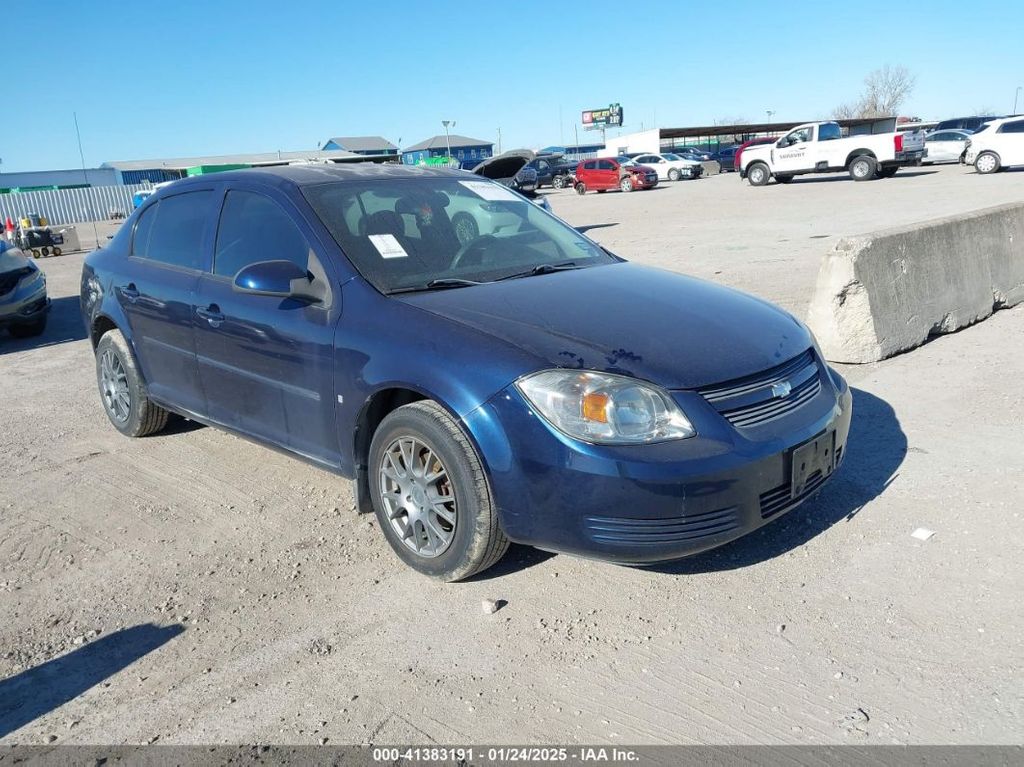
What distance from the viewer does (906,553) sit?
11.1 feet

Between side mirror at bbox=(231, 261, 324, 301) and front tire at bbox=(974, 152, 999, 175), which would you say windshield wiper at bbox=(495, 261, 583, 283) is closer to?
side mirror at bbox=(231, 261, 324, 301)

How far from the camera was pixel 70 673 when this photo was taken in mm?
2918

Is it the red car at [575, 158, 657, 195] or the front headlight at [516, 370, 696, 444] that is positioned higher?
the red car at [575, 158, 657, 195]

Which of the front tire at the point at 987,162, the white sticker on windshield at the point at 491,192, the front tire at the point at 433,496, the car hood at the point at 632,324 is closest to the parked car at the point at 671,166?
the front tire at the point at 987,162

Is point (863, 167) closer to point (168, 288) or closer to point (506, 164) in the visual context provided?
point (506, 164)

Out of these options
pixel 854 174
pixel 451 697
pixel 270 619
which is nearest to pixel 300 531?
pixel 270 619

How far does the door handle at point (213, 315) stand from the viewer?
4.07 metres

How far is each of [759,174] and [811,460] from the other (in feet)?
97.3

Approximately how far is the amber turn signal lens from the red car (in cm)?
3510

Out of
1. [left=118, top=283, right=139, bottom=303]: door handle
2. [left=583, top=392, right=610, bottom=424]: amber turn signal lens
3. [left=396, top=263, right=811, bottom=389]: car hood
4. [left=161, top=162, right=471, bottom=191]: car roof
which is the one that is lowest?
[left=583, top=392, right=610, bottom=424]: amber turn signal lens

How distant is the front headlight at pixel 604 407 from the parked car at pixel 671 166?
4045 cm

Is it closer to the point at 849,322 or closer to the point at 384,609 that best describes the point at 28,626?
the point at 384,609

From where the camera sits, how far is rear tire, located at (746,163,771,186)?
30234 millimetres

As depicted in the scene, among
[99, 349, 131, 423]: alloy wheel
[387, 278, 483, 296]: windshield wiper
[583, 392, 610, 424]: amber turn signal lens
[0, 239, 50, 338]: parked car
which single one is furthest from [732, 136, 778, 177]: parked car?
[583, 392, 610, 424]: amber turn signal lens
